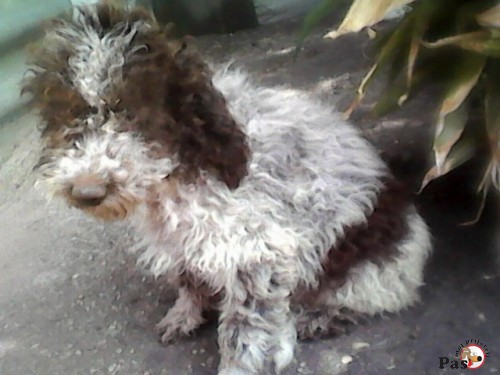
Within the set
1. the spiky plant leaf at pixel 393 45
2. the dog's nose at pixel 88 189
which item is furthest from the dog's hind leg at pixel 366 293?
the dog's nose at pixel 88 189

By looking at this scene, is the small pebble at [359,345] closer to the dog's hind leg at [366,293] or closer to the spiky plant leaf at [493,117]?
the dog's hind leg at [366,293]

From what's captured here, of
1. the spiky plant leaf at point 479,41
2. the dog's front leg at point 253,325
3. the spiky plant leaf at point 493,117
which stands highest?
the spiky plant leaf at point 479,41

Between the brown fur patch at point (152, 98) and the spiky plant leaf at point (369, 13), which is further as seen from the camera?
the spiky plant leaf at point (369, 13)

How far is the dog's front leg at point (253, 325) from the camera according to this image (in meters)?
2.45

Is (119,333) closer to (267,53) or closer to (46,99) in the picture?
(46,99)

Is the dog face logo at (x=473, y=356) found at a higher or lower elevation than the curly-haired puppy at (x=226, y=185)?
→ lower

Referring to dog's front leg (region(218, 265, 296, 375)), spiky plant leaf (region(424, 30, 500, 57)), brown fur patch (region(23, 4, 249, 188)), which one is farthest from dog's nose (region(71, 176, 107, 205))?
spiky plant leaf (region(424, 30, 500, 57))

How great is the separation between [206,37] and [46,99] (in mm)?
3170

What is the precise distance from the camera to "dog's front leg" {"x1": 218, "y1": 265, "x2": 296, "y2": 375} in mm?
2445

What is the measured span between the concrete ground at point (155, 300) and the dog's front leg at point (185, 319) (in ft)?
0.13

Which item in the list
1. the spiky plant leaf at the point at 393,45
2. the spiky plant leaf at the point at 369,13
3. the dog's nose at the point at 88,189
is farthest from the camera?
the spiky plant leaf at the point at 393,45

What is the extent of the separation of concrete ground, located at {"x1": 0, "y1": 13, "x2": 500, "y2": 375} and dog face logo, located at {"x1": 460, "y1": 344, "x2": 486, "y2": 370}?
1.0 inches

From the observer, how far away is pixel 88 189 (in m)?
2.10

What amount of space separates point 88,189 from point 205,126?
0.38m
